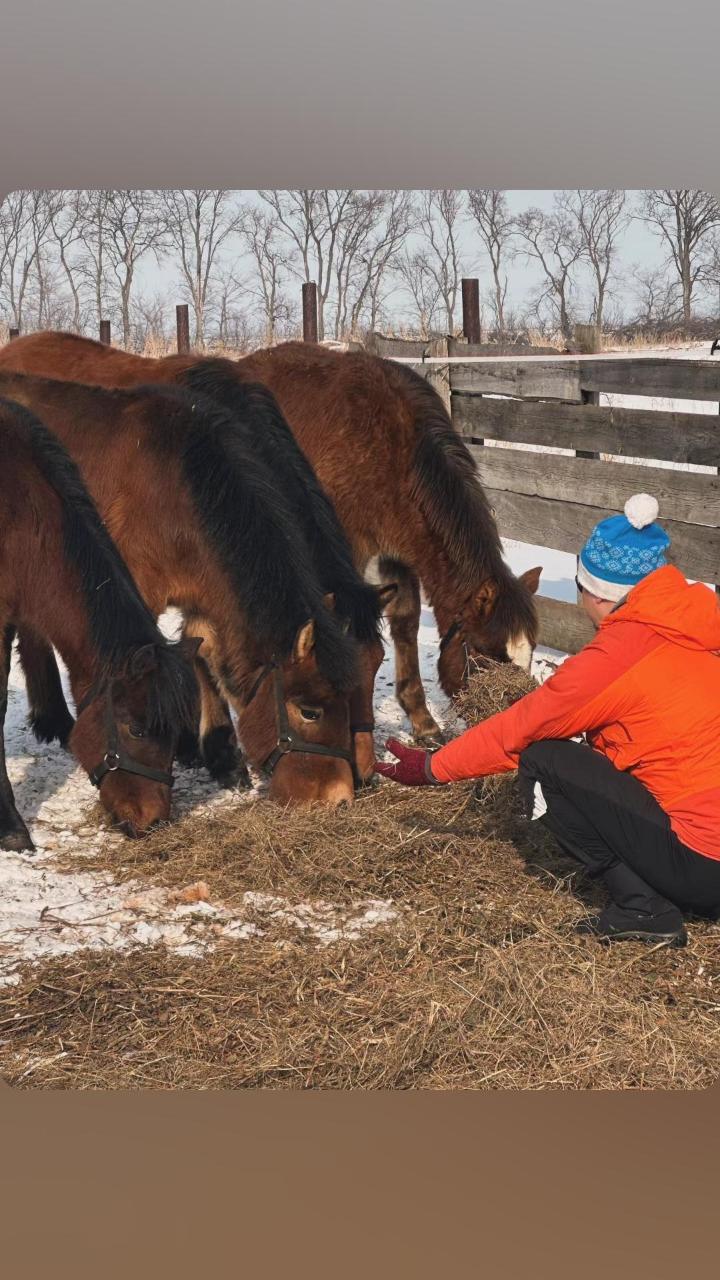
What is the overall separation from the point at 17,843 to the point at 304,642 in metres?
1.48

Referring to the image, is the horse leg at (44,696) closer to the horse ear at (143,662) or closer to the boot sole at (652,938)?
the horse ear at (143,662)

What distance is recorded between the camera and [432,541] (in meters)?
5.98

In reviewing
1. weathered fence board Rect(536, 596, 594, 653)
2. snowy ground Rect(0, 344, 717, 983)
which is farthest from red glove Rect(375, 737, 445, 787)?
weathered fence board Rect(536, 596, 594, 653)

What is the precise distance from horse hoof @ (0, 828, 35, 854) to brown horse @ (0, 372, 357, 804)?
100 cm

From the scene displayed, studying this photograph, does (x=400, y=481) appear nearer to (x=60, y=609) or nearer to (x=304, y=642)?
(x=304, y=642)

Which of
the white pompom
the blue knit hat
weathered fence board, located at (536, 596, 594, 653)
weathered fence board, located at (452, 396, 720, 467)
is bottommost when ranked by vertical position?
weathered fence board, located at (536, 596, 594, 653)

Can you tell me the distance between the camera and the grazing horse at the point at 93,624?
15.3 feet

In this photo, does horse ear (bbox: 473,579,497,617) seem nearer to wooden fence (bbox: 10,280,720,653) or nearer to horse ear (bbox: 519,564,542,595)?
horse ear (bbox: 519,564,542,595)

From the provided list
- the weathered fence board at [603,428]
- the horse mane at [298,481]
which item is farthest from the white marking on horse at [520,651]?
the weathered fence board at [603,428]

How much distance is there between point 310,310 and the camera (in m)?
4.77

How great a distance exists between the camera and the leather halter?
4.81 meters

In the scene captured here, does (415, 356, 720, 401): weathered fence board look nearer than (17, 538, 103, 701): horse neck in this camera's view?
No

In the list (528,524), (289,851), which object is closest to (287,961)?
(289,851)

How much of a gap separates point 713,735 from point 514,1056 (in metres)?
1.08
